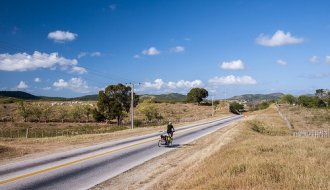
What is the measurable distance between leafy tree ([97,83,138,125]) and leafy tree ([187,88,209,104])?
67773 millimetres

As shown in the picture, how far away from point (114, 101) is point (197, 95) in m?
72.1

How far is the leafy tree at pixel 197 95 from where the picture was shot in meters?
150

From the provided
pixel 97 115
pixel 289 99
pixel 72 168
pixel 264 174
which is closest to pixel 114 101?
pixel 97 115

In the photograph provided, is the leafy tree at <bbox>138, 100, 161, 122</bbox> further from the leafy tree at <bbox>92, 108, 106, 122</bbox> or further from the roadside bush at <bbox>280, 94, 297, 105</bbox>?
the roadside bush at <bbox>280, 94, 297, 105</bbox>

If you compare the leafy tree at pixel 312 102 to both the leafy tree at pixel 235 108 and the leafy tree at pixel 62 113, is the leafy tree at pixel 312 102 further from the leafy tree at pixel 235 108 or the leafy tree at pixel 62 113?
the leafy tree at pixel 62 113

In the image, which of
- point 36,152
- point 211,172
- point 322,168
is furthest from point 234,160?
point 36,152

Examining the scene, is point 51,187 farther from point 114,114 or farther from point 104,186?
point 114,114

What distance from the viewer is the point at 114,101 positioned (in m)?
81.8

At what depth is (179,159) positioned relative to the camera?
67.7ft

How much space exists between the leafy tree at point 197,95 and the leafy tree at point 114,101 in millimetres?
67773

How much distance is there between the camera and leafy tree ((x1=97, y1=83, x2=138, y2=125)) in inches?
3204

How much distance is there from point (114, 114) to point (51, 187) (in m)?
68.4

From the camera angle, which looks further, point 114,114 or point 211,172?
point 114,114

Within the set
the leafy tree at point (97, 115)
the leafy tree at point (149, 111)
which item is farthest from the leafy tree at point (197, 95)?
the leafy tree at point (97, 115)
